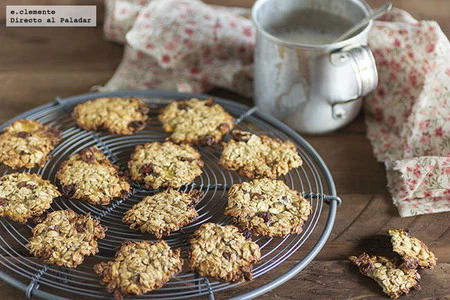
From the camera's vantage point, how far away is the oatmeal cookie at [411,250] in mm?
1650

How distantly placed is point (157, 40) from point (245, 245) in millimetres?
975

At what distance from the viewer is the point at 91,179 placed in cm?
171

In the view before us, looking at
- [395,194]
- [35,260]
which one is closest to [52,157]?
[35,260]

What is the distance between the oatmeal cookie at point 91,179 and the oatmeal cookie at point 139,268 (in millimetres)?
193

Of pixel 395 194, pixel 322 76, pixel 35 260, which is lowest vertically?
pixel 35 260

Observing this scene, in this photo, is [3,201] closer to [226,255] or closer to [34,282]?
[34,282]

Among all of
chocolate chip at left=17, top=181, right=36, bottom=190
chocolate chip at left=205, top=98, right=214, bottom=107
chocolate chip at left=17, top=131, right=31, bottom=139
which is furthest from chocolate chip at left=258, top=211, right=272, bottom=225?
chocolate chip at left=17, top=131, right=31, bottom=139

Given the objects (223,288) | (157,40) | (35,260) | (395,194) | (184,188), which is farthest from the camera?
(157,40)

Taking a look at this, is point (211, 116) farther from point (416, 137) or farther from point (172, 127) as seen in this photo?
point (416, 137)

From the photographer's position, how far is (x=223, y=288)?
4.91ft

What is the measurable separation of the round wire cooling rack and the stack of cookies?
0.13 ft

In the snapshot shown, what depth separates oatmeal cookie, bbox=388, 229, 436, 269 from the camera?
1.65 metres

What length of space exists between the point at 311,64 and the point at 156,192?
621 mm

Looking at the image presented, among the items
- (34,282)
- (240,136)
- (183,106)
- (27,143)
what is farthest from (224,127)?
(34,282)
